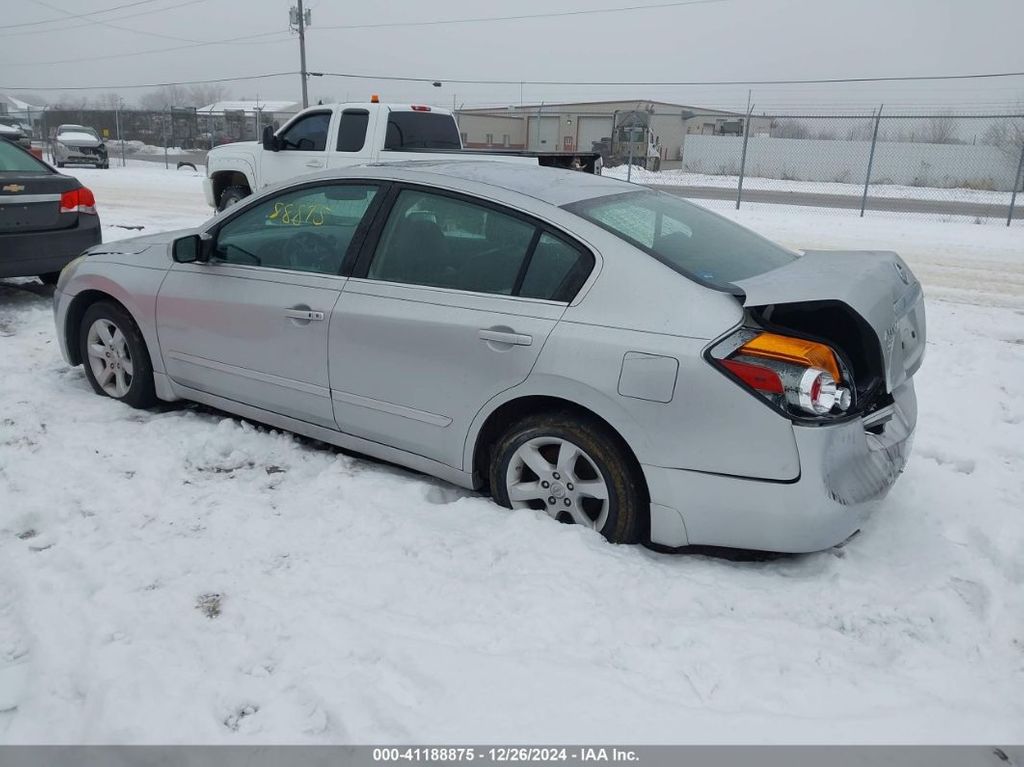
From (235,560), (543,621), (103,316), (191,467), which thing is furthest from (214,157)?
(543,621)

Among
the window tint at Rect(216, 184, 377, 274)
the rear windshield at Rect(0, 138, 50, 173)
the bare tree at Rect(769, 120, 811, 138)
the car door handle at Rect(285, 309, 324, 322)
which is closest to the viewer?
the car door handle at Rect(285, 309, 324, 322)

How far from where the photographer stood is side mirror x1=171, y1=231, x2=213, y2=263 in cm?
425

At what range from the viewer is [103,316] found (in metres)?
4.79

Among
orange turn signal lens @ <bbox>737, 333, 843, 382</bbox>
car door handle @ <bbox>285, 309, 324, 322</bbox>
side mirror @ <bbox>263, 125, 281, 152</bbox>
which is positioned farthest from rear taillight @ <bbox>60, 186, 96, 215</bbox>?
orange turn signal lens @ <bbox>737, 333, 843, 382</bbox>

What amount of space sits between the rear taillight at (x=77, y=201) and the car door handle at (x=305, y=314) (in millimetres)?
4481

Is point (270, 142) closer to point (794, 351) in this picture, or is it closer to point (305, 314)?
point (305, 314)

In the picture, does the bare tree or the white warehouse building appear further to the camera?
the bare tree

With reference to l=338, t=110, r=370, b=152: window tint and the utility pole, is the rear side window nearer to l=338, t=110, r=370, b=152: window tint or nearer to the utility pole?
l=338, t=110, r=370, b=152: window tint

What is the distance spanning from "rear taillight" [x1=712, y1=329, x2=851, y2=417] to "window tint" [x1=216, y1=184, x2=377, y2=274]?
1980 mm

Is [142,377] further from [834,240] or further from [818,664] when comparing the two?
[834,240]

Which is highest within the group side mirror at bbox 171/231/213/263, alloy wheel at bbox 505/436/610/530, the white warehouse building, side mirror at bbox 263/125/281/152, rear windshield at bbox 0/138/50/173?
the white warehouse building

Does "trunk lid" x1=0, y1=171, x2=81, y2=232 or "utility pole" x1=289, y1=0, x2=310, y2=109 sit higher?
"utility pole" x1=289, y1=0, x2=310, y2=109

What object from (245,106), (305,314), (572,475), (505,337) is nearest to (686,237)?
(505,337)

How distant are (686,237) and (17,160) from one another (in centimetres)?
660
